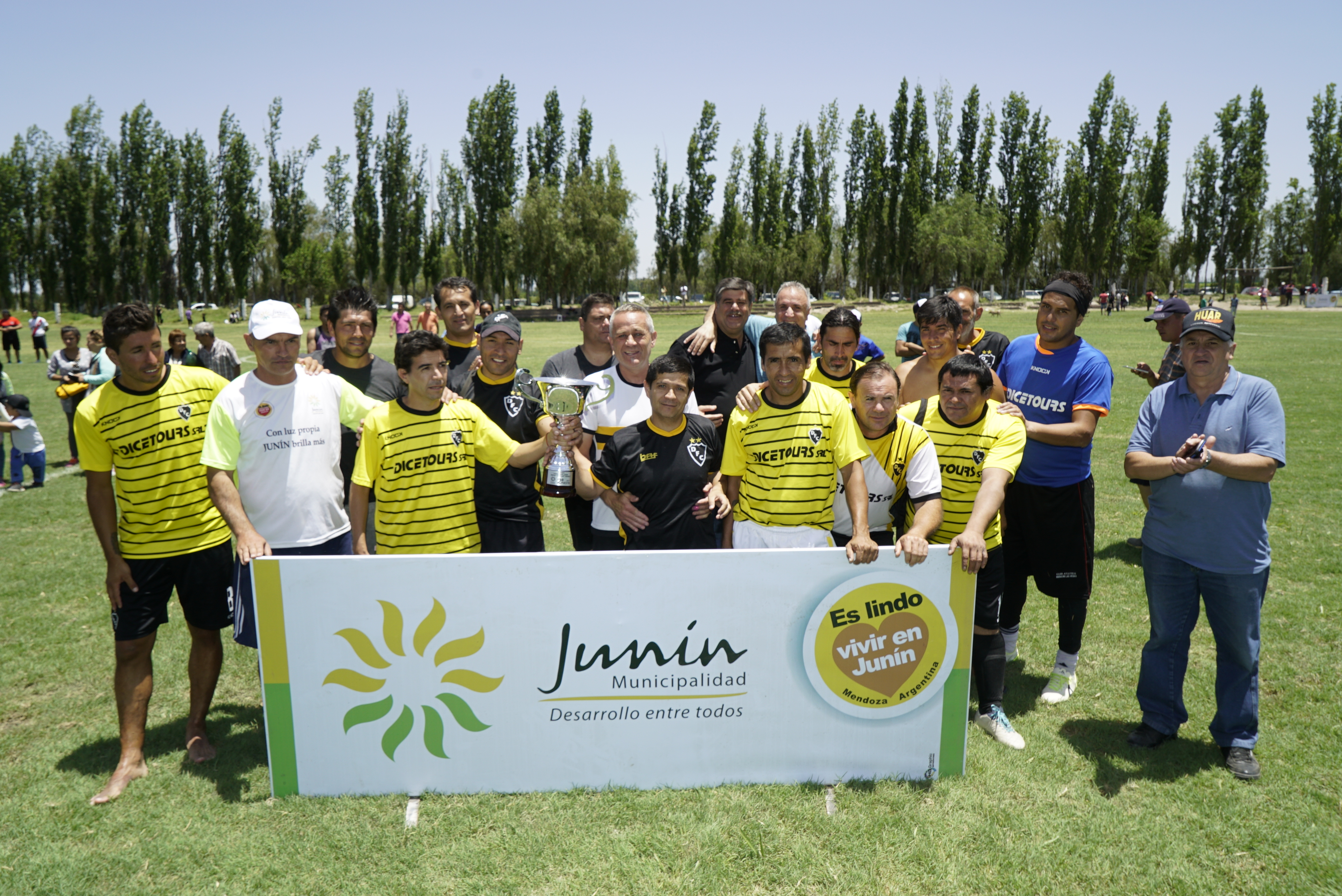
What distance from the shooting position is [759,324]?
531cm

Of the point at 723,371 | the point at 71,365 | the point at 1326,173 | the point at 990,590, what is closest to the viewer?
the point at 990,590

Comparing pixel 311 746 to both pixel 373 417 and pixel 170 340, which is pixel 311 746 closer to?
pixel 373 417

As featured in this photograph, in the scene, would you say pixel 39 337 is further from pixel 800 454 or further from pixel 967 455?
pixel 967 455

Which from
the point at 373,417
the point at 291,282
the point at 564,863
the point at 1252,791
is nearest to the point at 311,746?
the point at 564,863

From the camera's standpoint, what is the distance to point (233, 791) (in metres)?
3.70

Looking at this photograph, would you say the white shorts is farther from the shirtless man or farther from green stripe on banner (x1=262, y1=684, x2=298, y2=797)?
green stripe on banner (x1=262, y1=684, x2=298, y2=797)

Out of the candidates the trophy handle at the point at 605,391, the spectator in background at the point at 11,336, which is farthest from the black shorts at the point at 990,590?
the spectator in background at the point at 11,336

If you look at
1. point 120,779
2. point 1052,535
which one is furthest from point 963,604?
point 120,779

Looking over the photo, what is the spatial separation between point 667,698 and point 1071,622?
2.58m

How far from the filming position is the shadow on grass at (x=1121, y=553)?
274 inches

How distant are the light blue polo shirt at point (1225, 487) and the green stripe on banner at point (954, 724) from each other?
1.31 meters

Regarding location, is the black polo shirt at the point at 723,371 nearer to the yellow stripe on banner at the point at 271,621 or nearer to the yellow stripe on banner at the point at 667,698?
the yellow stripe on banner at the point at 667,698

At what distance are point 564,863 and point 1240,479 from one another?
3447 millimetres

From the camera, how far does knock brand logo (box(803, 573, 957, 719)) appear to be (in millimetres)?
3537
